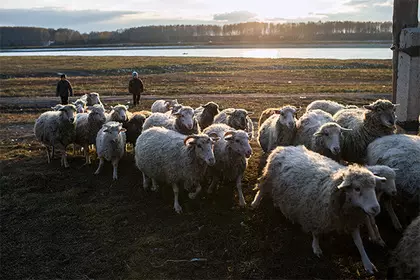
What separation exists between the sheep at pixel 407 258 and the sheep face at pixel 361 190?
541mm

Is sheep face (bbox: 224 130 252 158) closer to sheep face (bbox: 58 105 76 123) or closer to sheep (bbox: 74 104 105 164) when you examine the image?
sheep (bbox: 74 104 105 164)

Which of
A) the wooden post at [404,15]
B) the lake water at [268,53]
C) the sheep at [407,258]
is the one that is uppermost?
the lake water at [268,53]

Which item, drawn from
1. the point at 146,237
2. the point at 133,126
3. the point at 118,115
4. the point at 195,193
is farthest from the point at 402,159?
the point at 118,115

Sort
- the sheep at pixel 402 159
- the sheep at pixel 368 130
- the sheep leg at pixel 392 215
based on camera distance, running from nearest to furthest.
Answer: the sheep at pixel 402 159 → the sheep leg at pixel 392 215 → the sheep at pixel 368 130

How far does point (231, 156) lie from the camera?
320 inches

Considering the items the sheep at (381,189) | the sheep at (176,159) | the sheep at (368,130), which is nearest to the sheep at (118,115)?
the sheep at (176,159)

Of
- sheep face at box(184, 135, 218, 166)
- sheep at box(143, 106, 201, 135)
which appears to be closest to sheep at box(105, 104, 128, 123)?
sheep at box(143, 106, 201, 135)

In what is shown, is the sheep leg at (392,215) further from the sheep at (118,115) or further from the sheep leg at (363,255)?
the sheep at (118,115)

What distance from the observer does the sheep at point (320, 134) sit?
304 inches

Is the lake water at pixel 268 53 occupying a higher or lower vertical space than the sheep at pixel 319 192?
higher

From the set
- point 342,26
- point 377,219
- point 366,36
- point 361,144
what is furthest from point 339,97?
point 342,26

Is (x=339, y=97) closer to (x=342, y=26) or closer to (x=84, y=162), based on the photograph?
(x=84, y=162)

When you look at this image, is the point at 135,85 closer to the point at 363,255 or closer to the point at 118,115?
the point at 118,115

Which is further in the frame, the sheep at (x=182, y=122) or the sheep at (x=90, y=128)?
Result: the sheep at (x=90, y=128)
